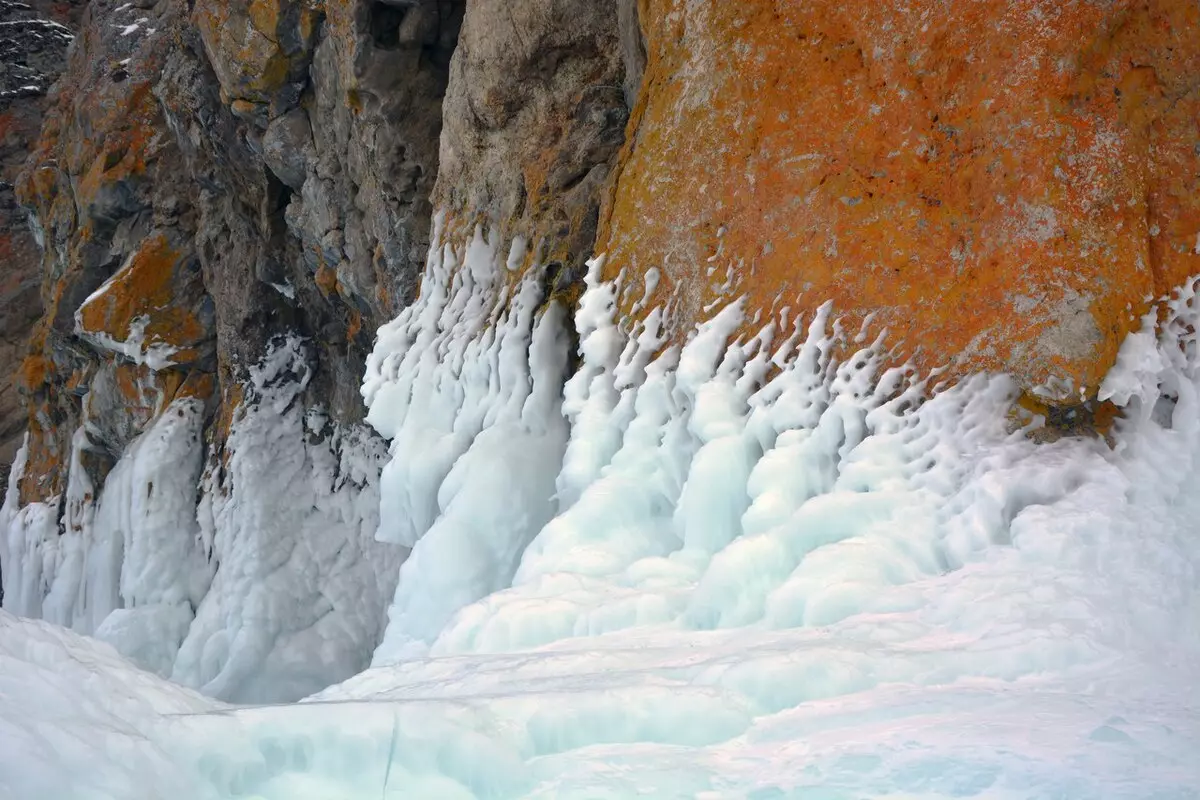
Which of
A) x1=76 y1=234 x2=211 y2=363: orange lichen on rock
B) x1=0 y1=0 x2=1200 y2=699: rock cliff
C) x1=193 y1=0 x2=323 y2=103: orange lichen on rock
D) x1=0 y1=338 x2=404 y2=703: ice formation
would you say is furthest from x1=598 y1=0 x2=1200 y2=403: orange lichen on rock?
x1=76 y1=234 x2=211 y2=363: orange lichen on rock

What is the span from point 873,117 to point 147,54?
9.53 meters

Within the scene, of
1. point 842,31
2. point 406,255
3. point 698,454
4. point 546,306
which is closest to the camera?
point 698,454

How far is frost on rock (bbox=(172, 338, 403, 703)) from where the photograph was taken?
902 cm

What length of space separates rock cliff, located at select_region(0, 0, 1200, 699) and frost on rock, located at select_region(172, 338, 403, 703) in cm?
3

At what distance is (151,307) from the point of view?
1053 cm

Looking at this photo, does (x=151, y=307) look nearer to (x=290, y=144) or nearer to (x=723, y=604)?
(x=290, y=144)

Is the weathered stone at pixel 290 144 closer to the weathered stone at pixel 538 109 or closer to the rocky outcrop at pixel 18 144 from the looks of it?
the weathered stone at pixel 538 109

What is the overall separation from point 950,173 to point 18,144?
15.7 meters

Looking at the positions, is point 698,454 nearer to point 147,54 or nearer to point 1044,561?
point 1044,561

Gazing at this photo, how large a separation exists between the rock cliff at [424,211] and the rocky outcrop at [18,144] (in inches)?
1.9

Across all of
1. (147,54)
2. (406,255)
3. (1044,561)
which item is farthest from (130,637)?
(1044,561)

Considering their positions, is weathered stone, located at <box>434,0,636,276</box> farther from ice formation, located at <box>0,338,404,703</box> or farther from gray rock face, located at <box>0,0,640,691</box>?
ice formation, located at <box>0,338,404,703</box>

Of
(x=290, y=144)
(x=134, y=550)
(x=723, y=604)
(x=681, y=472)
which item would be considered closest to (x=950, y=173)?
(x=681, y=472)

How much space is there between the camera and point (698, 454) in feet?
13.3
